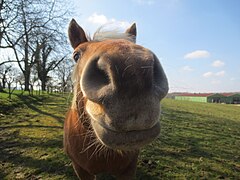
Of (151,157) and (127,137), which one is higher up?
(127,137)

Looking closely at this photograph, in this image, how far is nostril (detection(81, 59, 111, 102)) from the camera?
158cm

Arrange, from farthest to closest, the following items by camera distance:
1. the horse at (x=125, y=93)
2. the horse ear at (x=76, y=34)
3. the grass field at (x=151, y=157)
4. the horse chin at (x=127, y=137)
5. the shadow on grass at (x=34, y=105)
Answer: the shadow on grass at (x=34, y=105), the grass field at (x=151, y=157), the horse ear at (x=76, y=34), the horse chin at (x=127, y=137), the horse at (x=125, y=93)

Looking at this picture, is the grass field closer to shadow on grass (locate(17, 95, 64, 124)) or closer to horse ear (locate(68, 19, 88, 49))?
horse ear (locate(68, 19, 88, 49))

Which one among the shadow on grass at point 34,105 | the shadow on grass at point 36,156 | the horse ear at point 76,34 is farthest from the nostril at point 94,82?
the shadow on grass at point 34,105

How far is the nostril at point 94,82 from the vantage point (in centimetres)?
158

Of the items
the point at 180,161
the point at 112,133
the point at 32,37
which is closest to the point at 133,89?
the point at 112,133

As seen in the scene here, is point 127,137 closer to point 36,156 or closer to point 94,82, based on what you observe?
point 94,82

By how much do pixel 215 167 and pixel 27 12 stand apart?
627 inches

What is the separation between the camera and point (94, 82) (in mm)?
1669

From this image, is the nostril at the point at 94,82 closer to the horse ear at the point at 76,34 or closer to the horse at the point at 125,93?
the horse at the point at 125,93

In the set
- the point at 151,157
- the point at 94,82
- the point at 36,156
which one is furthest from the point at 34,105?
the point at 94,82

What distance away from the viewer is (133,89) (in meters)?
1.49

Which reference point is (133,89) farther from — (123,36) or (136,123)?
(123,36)

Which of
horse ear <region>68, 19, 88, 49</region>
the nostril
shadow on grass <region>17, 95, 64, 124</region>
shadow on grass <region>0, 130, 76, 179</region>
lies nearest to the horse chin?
the nostril
